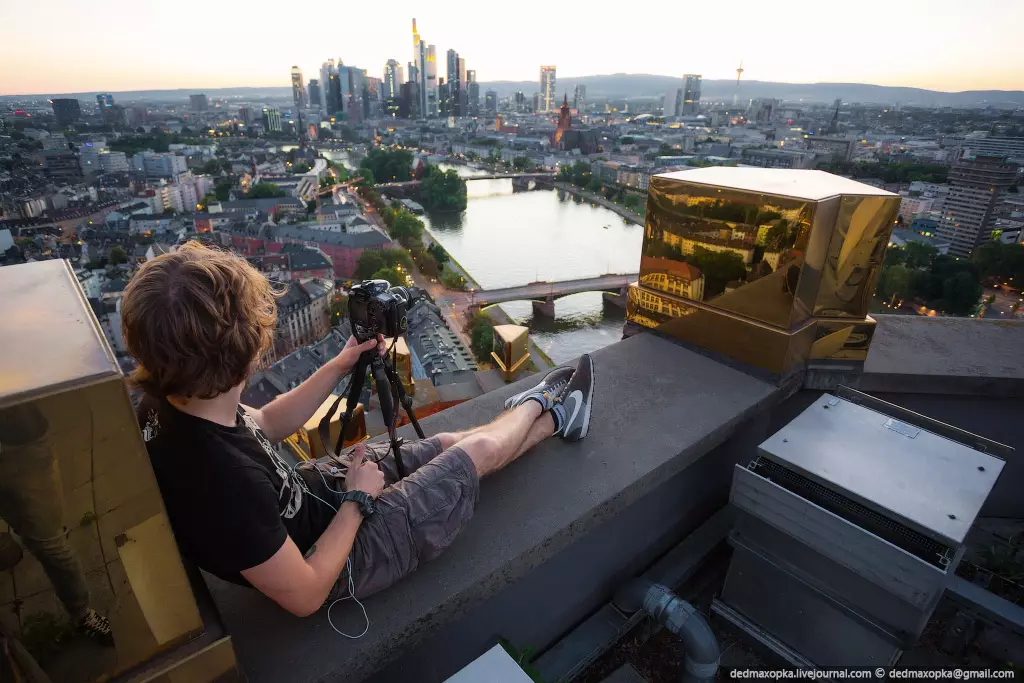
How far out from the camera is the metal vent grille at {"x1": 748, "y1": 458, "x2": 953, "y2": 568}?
0.83 m

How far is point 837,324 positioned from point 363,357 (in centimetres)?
108

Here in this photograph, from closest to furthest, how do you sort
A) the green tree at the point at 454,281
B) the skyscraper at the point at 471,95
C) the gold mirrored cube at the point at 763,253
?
the gold mirrored cube at the point at 763,253 → the green tree at the point at 454,281 → the skyscraper at the point at 471,95

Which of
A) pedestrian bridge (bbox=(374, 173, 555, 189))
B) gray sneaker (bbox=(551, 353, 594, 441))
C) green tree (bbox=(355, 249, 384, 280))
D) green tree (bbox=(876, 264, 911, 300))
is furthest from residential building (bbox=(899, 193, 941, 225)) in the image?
gray sneaker (bbox=(551, 353, 594, 441))

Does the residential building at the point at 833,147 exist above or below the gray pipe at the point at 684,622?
below

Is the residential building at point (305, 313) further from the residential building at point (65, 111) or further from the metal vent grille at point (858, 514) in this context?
the residential building at point (65, 111)

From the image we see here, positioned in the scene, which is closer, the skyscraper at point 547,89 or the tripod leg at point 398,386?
the tripod leg at point 398,386

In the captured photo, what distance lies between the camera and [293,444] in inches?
60.2

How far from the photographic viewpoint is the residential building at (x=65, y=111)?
38.4m

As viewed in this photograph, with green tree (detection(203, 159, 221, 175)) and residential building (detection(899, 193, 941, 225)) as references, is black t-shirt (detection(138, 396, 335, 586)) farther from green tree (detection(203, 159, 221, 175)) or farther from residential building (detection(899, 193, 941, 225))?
green tree (detection(203, 159, 221, 175))

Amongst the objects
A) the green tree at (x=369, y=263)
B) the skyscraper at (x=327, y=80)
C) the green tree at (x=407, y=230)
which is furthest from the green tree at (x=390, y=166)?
the skyscraper at (x=327, y=80)

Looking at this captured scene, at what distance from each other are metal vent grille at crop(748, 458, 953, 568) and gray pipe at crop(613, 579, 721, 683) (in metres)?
0.28

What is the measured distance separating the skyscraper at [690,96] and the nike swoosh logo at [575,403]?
318 feet

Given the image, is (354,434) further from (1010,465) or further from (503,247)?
(503,247)

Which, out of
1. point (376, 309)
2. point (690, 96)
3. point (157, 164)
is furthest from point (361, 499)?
point (690, 96)
